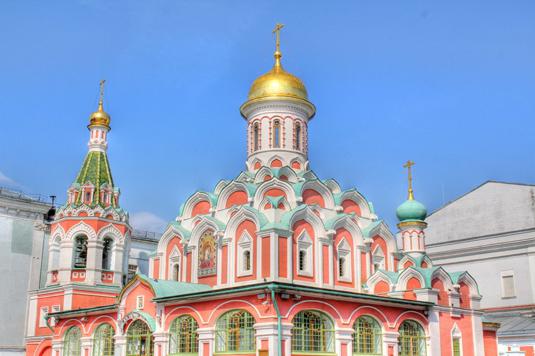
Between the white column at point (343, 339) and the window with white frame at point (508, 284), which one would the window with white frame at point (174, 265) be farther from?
the window with white frame at point (508, 284)

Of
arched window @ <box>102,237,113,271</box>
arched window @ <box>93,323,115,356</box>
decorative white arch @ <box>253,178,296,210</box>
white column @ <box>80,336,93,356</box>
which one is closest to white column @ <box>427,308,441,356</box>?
decorative white arch @ <box>253,178,296,210</box>

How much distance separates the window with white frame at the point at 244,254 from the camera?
20.8 m

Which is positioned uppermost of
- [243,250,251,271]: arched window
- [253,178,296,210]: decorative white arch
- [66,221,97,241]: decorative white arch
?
[253,178,296,210]: decorative white arch

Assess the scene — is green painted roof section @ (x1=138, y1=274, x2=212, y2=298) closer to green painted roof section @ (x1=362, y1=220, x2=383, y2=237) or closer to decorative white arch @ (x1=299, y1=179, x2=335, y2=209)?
decorative white arch @ (x1=299, y1=179, x2=335, y2=209)

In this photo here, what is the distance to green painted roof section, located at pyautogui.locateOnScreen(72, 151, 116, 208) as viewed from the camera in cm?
2650

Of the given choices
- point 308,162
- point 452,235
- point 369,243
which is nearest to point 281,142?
point 308,162

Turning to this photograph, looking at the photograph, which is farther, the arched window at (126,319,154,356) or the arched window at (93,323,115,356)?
the arched window at (93,323,115,356)

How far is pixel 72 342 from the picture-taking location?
2322cm

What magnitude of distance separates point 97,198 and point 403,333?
1277 centimetres

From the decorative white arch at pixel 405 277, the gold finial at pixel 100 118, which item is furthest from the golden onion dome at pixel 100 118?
the decorative white arch at pixel 405 277

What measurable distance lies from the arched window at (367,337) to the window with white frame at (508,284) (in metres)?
11.7

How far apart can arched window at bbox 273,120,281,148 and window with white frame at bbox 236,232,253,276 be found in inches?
175

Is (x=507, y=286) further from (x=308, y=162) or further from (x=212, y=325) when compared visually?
(x=212, y=325)

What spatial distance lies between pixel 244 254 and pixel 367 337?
4.47 meters
